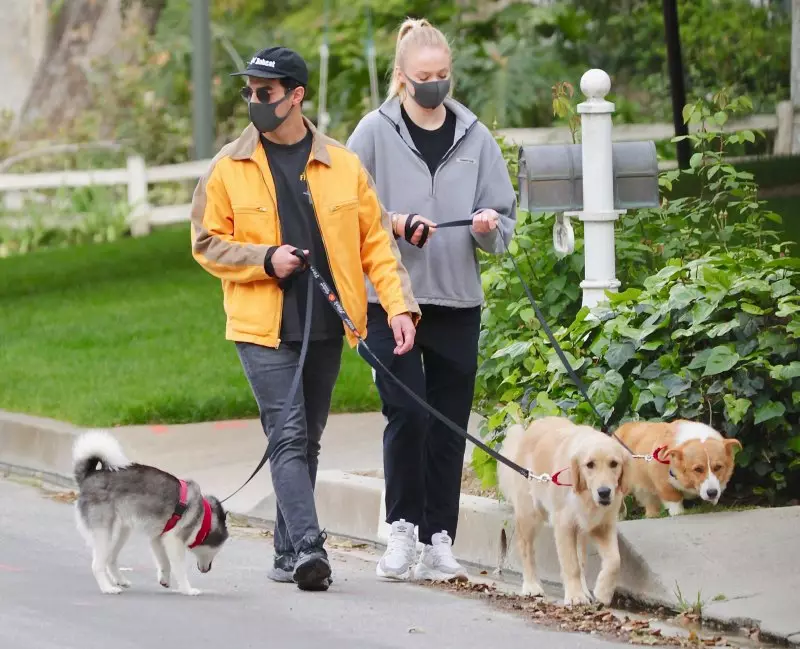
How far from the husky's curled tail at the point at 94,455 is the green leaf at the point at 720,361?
2.41 meters

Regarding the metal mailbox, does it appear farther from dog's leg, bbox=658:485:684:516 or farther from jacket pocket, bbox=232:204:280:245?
jacket pocket, bbox=232:204:280:245

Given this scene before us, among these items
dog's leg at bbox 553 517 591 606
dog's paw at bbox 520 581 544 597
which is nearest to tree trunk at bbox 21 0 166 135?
dog's paw at bbox 520 581 544 597

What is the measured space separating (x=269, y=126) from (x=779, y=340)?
2336 mm

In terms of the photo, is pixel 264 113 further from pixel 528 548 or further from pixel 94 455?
pixel 528 548

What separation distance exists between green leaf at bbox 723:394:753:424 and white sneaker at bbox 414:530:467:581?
1257mm

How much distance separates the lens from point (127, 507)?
679 centimetres

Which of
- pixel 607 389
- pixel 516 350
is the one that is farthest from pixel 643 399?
pixel 516 350

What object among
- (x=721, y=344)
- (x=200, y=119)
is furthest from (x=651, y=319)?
(x=200, y=119)

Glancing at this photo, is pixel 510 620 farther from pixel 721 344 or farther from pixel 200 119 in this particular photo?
pixel 200 119

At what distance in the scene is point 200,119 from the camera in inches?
806

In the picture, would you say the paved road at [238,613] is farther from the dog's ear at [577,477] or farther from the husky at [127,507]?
the dog's ear at [577,477]

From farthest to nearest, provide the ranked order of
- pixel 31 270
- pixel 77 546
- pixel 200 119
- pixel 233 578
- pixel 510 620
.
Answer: pixel 200 119, pixel 31 270, pixel 77 546, pixel 233 578, pixel 510 620

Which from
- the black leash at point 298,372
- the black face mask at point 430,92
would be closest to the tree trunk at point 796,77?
the black face mask at point 430,92

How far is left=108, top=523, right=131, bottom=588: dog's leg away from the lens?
687 centimetres
